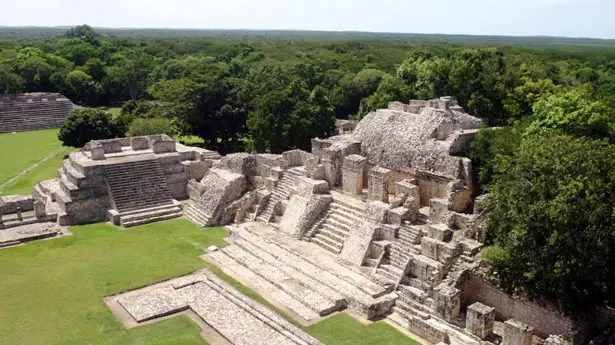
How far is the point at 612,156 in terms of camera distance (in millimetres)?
13047

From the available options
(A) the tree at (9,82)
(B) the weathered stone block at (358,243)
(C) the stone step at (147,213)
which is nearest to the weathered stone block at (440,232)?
(B) the weathered stone block at (358,243)

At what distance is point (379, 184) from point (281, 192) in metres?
4.84

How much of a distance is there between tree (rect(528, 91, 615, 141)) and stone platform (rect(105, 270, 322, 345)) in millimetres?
10116

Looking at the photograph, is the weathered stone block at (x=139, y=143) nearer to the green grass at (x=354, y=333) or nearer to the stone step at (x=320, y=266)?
the stone step at (x=320, y=266)

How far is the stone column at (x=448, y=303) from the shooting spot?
44.3 feet

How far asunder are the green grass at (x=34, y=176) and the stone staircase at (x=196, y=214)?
8187 millimetres

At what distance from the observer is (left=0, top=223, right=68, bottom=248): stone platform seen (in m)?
19.5

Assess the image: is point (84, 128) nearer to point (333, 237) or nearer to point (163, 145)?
point (163, 145)

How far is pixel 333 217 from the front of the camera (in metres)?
18.9

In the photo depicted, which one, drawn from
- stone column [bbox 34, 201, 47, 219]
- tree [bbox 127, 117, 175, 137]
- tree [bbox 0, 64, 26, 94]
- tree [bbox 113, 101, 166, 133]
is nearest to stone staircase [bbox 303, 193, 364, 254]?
stone column [bbox 34, 201, 47, 219]

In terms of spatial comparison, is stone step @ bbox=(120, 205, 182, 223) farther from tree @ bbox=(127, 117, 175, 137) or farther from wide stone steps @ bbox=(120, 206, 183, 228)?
tree @ bbox=(127, 117, 175, 137)

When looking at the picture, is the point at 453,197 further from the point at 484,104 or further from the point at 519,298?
the point at 484,104

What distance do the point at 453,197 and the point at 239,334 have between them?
24.5 feet

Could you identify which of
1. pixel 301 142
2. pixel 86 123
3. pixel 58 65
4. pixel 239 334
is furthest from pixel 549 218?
pixel 58 65
